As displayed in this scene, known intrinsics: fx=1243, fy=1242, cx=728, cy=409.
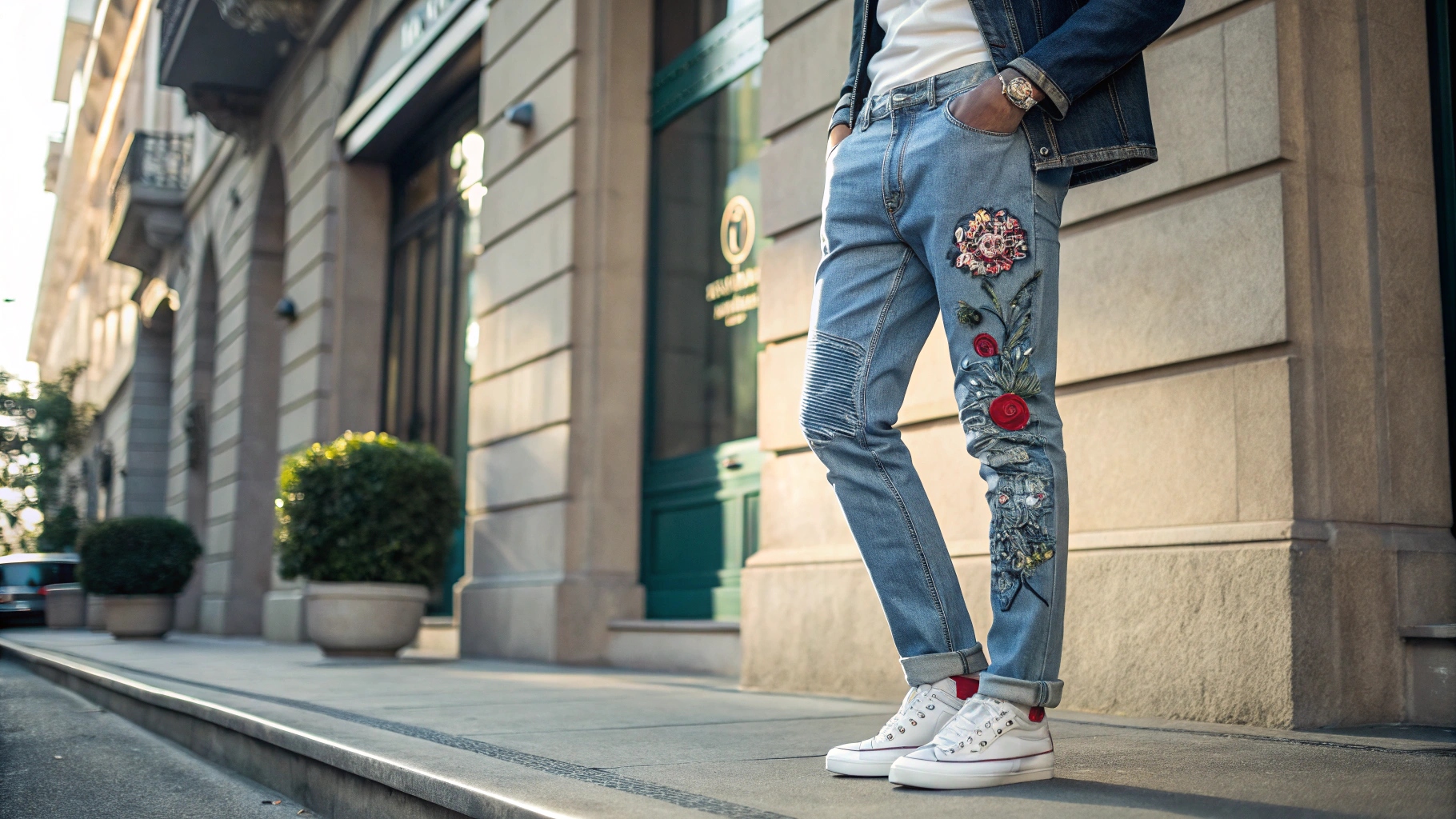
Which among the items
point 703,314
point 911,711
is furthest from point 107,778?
point 703,314

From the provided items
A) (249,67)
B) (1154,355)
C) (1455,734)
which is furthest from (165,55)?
(1455,734)

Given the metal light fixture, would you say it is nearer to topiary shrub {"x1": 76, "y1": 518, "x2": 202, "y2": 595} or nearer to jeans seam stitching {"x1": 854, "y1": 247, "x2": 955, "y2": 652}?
jeans seam stitching {"x1": 854, "y1": 247, "x2": 955, "y2": 652}

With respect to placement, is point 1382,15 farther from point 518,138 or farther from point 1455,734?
point 518,138

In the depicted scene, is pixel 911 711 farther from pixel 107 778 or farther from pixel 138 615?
pixel 138 615

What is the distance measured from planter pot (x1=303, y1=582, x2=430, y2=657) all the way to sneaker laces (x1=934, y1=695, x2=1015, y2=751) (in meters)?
6.04

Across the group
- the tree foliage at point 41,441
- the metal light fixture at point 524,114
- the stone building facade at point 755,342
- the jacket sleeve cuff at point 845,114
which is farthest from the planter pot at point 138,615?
the tree foliage at point 41,441

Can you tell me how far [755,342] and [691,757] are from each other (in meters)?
4.05

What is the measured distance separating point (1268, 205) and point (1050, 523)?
1.62m

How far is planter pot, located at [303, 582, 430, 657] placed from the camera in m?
7.59

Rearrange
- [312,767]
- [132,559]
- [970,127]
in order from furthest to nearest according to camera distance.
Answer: [132,559] → [312,767] → [970,127]

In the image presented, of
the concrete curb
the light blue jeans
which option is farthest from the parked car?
the light blue jeans

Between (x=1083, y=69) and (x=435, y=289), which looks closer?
(x=1083, y=69)

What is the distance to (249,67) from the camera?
14.7 meters

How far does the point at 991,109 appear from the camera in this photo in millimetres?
2273
